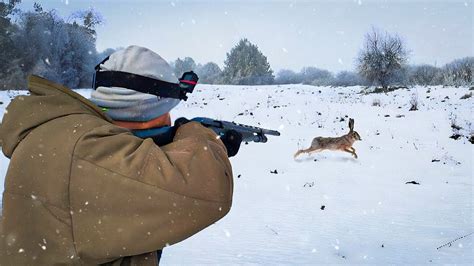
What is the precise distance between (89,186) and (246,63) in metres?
54.2

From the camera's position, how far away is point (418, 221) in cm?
490

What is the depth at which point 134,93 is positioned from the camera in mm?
1579

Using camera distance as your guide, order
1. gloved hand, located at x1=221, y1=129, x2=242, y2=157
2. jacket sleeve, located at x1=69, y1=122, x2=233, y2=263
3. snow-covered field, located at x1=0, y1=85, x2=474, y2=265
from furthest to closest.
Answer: snow-covered field, located at x1=0, y1=85, x2=474, y2=265, gloved hand, located at x1=221, y1=129, x2=242, y2=157, jacket sleeve, located at x1=69, y1=122, x2=233, y2=263

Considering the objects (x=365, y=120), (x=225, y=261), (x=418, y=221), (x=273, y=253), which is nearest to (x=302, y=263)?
(x=273, y=253)

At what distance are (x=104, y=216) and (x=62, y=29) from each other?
17344mm

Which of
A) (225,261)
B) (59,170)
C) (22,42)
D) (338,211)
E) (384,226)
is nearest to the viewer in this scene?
(59,170)

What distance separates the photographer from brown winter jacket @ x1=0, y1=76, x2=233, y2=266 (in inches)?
47.8

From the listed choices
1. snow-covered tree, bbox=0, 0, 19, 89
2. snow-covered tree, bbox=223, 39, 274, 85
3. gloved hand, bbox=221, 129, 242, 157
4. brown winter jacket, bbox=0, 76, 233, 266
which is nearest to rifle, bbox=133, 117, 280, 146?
gloved hand, bbox=221, 129, 242, 157

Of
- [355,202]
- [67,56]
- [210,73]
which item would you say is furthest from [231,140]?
[210,73]

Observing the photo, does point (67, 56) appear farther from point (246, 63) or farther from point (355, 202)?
point (246, 63)

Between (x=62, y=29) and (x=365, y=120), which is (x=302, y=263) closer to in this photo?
(x=365, y=120)

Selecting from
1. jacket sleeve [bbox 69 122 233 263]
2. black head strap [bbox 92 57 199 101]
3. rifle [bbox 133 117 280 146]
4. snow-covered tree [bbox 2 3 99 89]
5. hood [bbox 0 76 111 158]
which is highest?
snow-covered tree [bbox 2 3 99 89]

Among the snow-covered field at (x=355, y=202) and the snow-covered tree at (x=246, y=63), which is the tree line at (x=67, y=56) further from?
the snow-covered tree at (x=246, y=63)

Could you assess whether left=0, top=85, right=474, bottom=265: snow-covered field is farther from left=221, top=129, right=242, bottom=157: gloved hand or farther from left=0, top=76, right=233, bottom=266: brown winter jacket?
left=0, top=76, right=233, bottom=266: brown winter jacket
